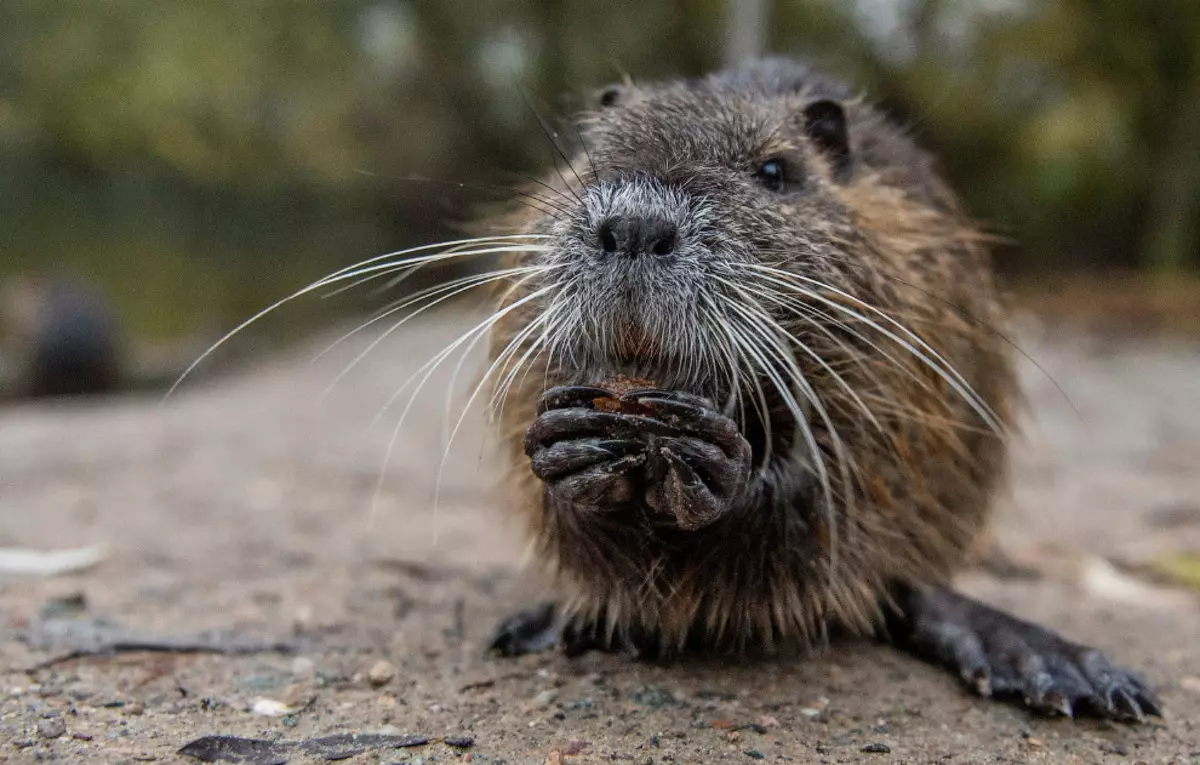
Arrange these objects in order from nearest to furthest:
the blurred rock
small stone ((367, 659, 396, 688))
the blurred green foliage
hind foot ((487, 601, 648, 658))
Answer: small stone ((367, 659, 396, 688)) < hind foot ((487, 601, 648, 658)) < the blurred green foliage < the blurred rock

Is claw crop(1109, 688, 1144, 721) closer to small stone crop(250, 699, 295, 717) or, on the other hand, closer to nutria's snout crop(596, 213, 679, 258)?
nutria's snout crop(596, 213, 679, 258)

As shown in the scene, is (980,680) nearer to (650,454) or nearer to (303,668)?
(650,454)

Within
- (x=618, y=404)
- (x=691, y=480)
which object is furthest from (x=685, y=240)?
(x=691, y=480)

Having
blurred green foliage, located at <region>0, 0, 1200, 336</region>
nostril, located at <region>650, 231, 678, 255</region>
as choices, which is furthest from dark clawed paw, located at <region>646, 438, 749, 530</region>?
blurred green foliage, located at <region>0, 0, 1200, 336</region>

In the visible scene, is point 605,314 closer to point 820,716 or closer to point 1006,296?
point 820,716

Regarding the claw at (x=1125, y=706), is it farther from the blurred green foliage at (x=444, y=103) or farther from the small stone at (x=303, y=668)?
the blurred green foliage at (x=444, y=103)

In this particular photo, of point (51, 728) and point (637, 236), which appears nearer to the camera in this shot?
point (51, 728)
